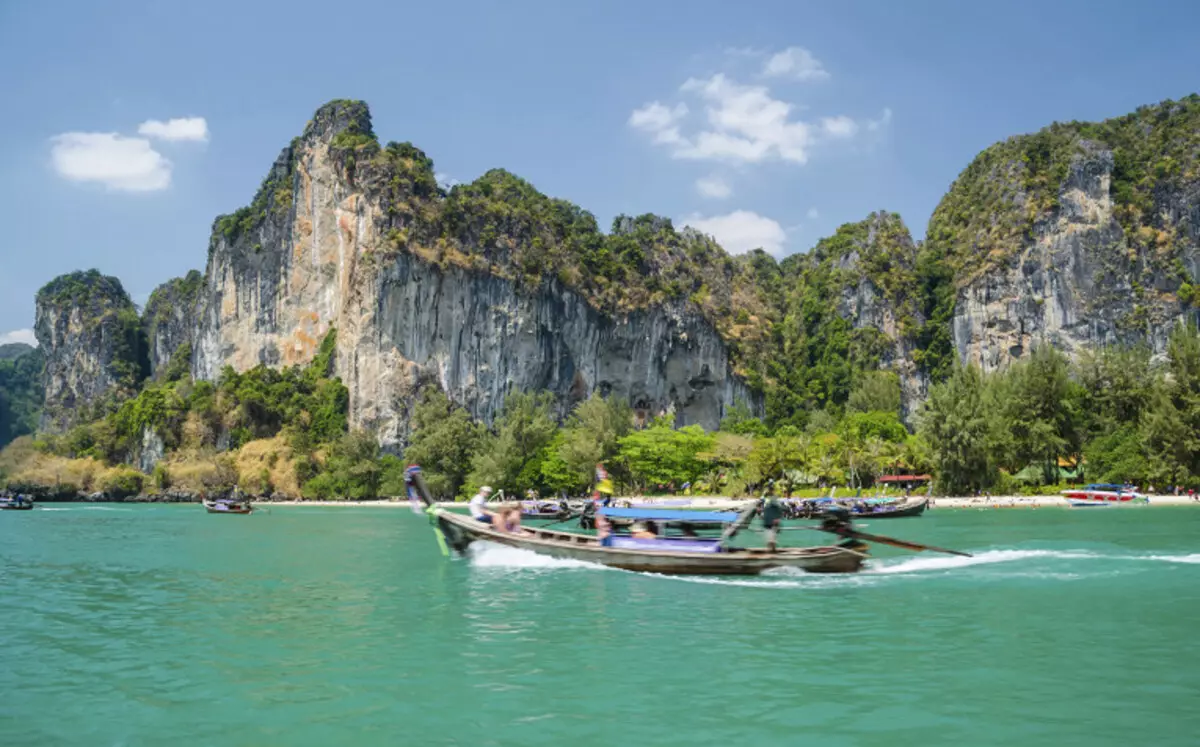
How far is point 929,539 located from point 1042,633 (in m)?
17.2

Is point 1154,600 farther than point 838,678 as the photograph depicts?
Yes

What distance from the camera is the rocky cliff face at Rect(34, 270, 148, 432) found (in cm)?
14838

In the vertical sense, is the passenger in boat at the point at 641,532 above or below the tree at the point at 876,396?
below

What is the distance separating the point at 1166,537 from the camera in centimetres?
3034

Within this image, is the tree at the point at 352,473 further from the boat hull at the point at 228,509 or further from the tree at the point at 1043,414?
the tree at the point at 1043,414

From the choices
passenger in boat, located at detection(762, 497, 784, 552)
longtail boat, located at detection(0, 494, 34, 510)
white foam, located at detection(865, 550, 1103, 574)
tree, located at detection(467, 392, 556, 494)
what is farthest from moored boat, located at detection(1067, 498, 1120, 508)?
longtail boat, located at detection(0, 494, 34, 510)

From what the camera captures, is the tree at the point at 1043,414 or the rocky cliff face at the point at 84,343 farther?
the rocky cliff face at the point at 84,343

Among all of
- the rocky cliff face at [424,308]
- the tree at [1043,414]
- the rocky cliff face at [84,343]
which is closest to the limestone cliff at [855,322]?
the rocky cliff face at [424,308]

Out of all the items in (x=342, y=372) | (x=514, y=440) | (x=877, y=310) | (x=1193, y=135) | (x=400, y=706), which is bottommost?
(x=400, y=706)

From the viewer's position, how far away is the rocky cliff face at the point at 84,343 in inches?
5842

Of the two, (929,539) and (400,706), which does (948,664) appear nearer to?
(400,706)

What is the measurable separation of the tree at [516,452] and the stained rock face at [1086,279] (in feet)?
200

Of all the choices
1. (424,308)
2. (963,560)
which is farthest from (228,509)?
(963,560)

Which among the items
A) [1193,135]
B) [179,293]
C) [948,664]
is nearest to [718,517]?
[948,664]
